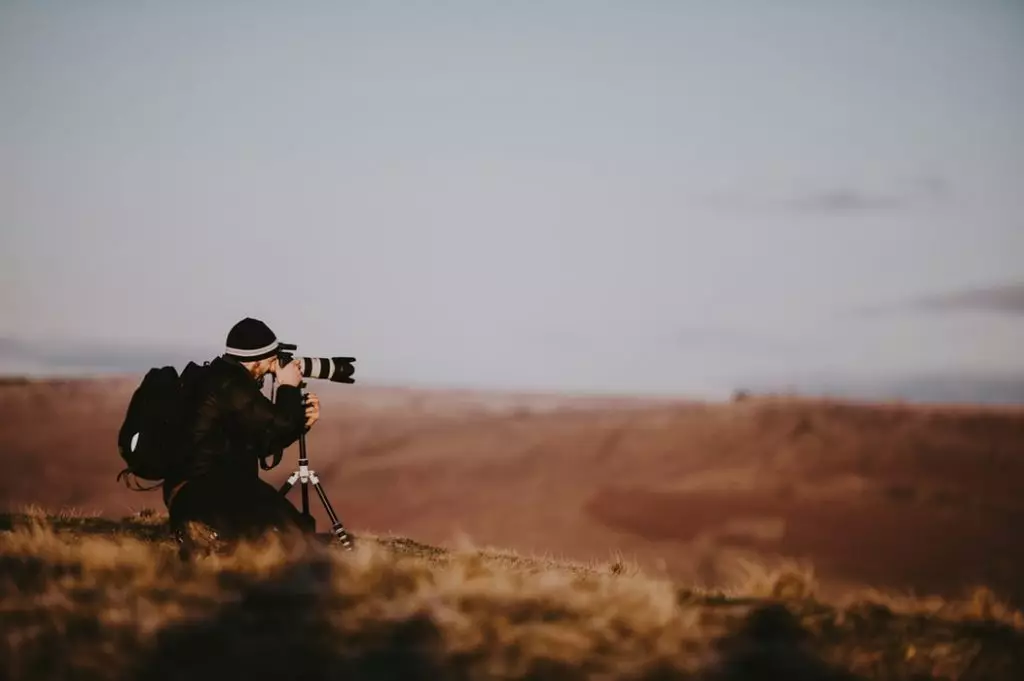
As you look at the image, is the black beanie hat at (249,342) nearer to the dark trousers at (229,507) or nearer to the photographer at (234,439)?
the photographer at (234,439)

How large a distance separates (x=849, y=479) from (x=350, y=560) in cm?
2100

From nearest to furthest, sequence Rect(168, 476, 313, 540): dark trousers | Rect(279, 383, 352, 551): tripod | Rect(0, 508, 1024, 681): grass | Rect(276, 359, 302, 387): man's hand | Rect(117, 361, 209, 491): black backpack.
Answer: Rect(0, 508, 1024, 681): grass → Rect(117, 361, 209, 491): black backpack → Rect(168, 476, 313, 540): dark trousers → Rect(276, 359, 302, 387): man's hand → Rect(279, 383, 352, 551): tripod

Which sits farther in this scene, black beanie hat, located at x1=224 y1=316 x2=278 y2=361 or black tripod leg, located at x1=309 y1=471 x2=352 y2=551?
black tripod leg, located at x1=309 y1=471 x2=352 y2=551

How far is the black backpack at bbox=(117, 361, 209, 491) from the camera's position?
6.89 meters

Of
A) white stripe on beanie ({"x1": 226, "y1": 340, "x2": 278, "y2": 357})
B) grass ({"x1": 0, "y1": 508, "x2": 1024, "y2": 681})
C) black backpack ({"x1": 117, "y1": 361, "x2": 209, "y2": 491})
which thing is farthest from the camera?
white stripe on beanie ({"x1": 226, "y1": 340, "x2": 278, "y2": 357})

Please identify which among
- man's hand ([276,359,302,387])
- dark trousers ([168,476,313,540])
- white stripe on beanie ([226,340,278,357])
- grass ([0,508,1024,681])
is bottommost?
grass ([0,508,1024,681])

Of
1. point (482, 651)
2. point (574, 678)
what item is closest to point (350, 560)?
point (482, 651)

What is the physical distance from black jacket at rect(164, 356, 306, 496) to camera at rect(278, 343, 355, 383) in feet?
1.19

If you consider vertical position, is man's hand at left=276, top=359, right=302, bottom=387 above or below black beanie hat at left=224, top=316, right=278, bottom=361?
below

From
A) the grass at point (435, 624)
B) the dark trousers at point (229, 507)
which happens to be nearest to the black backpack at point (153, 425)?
the dark trousers at point (229, 507)

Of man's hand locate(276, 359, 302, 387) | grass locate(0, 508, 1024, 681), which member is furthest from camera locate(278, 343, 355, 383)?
grass locate(0, 508, 1024, 681)

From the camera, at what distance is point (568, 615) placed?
5.34 meters

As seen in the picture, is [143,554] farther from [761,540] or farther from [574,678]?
[761,540]

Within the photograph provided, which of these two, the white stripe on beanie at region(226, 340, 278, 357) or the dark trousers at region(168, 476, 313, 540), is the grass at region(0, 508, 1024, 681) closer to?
the dark trousers at region(168, 476, 313, 540)
